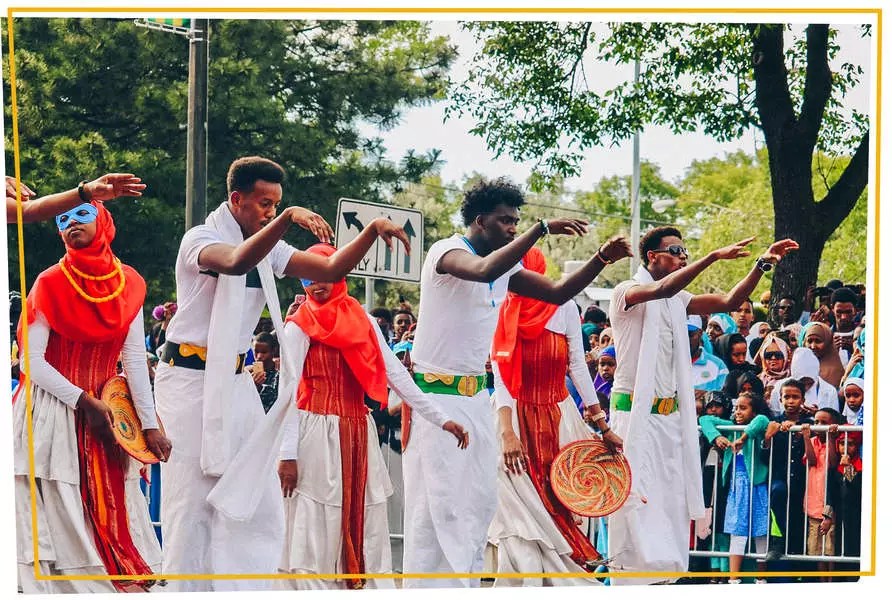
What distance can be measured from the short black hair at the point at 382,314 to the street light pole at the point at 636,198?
131 cm

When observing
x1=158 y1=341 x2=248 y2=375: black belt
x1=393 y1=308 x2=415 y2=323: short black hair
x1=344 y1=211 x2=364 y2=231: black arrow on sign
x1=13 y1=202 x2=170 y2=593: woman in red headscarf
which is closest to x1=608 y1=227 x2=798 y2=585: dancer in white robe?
x1=393 y1=308 x2=415 y2=323: short black hair

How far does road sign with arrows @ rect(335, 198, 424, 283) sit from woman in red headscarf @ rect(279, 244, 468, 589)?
0.16 m

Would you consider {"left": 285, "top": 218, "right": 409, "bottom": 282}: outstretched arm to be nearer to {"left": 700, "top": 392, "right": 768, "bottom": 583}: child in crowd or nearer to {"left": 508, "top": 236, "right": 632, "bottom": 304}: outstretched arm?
{"left": 508, "top": 236, "right": 632, "bottom": 304}: outstretched arm

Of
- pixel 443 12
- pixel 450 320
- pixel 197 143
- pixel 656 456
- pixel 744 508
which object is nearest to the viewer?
pixel 197 143

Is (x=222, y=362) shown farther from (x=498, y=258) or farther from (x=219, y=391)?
(x=498, y=258)

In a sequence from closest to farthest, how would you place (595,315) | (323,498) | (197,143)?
(197,143) < (323,498) < (595,315)

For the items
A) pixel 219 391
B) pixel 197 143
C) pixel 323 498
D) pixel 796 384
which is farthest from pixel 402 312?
pixel 796 384

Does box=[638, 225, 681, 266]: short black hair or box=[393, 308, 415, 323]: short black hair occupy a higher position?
box=[638, 225, 681, 266]: short black hair

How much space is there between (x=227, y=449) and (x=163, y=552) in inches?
23.5

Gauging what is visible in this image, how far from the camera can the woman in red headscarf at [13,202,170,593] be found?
7.11 m

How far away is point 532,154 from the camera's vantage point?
7.60 meters

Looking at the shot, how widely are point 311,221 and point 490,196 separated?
1.19 metres

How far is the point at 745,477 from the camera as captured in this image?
8273 millimetres

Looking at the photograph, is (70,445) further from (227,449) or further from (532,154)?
(532,154)
